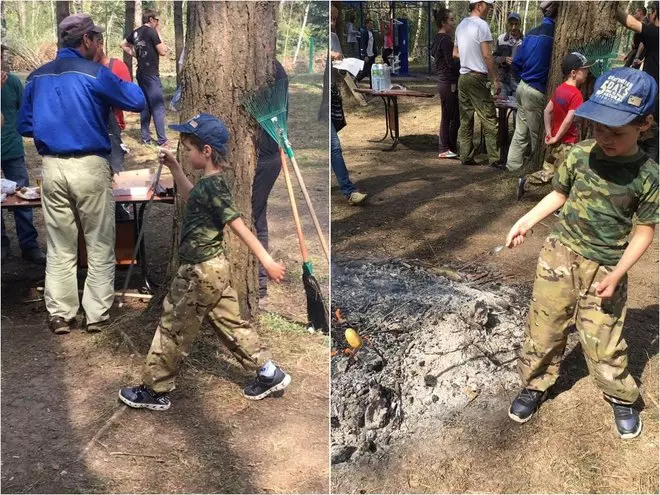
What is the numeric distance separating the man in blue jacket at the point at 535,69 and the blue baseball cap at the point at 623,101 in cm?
410

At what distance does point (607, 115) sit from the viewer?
2777mm

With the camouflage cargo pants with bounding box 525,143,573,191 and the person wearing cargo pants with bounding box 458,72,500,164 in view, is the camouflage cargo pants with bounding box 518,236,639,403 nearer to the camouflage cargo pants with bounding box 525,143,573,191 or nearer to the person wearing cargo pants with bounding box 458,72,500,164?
the camouflage cargo pants with bounding box 525,143,573,191

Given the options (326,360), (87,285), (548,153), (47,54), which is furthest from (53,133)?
(47,54)

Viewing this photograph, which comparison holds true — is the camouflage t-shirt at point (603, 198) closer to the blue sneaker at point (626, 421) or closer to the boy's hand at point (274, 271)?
the blue sneaker at point (626, 421)

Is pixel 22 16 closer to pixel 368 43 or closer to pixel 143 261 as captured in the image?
pixel 368 43

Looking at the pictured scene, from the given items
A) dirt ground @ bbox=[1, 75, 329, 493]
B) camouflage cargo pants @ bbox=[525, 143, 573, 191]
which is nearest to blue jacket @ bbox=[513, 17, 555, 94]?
A: camouflage cargo pants @ bbox=[525, 143, 573, 191]

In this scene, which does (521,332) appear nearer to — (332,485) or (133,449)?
(332,485)

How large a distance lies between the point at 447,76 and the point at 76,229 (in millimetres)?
5766

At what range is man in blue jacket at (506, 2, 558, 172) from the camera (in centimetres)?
678

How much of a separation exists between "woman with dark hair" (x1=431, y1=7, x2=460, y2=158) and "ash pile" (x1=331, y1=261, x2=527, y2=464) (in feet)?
16.2

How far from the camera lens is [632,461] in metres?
2.96

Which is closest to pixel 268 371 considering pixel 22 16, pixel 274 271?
pixel 274 271

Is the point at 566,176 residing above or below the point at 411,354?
above

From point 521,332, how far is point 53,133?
2.98 meters
